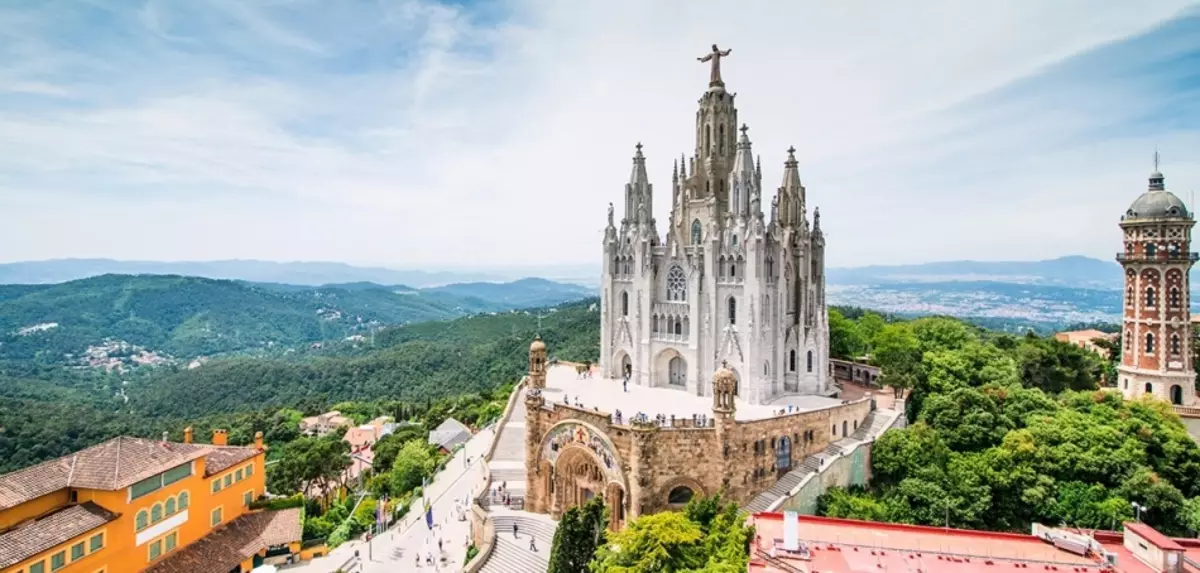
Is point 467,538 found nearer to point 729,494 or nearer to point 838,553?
point 729,494

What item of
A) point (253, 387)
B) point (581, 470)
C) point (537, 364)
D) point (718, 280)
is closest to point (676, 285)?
point (718, 280)

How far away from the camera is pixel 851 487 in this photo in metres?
33.6

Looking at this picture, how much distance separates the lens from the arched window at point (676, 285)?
134 feet

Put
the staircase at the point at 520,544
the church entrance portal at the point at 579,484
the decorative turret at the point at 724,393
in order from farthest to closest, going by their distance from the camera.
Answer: the church entrance portal at the point at 579,484 < the decorative turret at the point at 724,393 < the staircase at the point at 520,544

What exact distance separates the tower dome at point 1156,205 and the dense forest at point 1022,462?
11.8 meters

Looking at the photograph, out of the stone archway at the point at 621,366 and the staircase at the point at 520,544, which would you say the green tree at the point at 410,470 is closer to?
the staircase at the point at 520,544

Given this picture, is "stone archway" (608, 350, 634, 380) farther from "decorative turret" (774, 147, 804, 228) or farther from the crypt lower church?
"decorative turret" (774, 147, 804, 228)

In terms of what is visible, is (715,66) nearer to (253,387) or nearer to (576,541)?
(576,541)

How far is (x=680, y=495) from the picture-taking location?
31312 millimetres

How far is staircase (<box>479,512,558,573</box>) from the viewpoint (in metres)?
29.6

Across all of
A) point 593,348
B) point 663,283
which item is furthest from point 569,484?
point 593,348

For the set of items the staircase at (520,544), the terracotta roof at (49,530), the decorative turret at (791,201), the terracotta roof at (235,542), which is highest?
the decorative turret at (791,201)

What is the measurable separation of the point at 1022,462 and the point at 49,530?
4296 cm

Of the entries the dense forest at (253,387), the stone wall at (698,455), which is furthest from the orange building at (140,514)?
the dense forest at (253,387)
